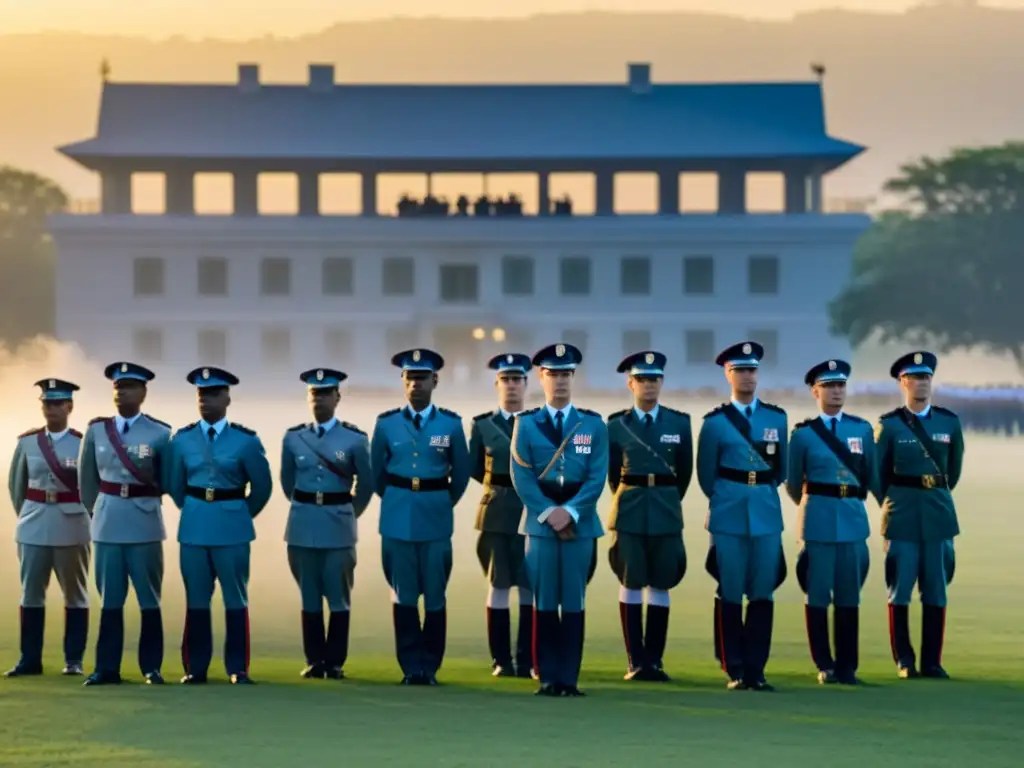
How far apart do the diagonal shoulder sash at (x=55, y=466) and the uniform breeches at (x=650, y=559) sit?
2750 mm

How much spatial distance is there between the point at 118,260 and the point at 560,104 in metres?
15.7

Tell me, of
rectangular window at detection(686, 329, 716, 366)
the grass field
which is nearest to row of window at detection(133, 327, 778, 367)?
rectangular window at detection(686, 329, 716, 366)

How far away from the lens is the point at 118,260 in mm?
77938

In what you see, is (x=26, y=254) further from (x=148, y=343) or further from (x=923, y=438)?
(x=923, y=438)

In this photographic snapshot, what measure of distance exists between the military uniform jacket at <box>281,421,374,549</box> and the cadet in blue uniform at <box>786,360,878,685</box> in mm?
2166

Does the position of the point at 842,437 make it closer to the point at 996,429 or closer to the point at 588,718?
the point at 588,718

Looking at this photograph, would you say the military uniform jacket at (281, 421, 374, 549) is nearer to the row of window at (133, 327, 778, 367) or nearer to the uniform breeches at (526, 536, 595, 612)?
the uniform breeches at (526, 536, 595, 612)

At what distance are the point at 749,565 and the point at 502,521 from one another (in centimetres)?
132

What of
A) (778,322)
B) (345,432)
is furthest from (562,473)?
(778,322)

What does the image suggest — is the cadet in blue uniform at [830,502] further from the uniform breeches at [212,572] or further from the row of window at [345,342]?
the row of window at [345,342]

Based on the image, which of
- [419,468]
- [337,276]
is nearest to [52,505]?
[419,468]

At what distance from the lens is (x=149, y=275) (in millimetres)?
78188

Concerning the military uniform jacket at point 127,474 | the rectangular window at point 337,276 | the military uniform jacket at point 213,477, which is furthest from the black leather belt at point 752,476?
the rectangular window at point 337,276

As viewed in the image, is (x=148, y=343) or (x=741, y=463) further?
(x=148, y=343)
